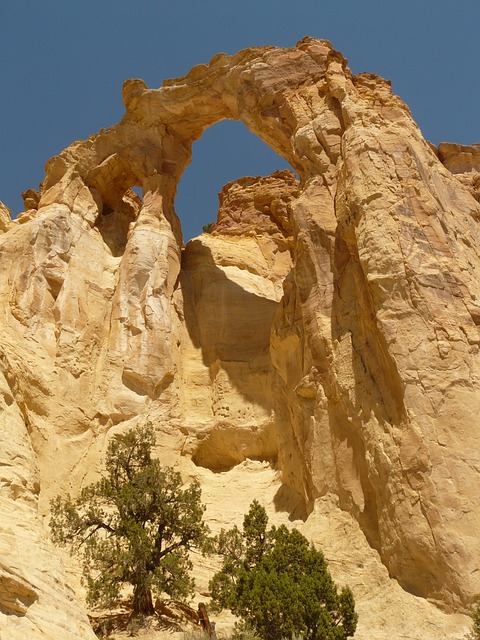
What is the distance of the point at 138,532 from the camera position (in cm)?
1309

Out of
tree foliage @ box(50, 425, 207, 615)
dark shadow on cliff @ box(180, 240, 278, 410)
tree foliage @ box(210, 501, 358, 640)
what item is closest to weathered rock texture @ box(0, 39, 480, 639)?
dark shadow on cliff @ box(180, 240, 278, 410)

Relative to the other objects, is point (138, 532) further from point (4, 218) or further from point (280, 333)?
point (4, 218)

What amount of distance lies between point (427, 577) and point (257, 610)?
3905 mm

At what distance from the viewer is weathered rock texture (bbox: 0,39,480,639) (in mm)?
13812

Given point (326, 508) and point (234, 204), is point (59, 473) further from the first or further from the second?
point (234, 204)

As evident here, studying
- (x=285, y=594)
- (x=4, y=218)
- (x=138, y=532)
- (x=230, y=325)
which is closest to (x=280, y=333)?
(x=230, y=325)

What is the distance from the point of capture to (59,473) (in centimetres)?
1902

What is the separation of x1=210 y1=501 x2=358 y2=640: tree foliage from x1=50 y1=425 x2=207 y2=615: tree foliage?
3.07ft

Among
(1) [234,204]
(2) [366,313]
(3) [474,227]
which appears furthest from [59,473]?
(1) [234,204]

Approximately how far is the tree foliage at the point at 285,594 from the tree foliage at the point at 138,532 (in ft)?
3.07

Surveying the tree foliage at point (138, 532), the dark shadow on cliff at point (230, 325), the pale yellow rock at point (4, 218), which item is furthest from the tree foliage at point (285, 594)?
the pale yellow rock at point (4, 218)

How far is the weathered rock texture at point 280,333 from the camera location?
13812 millimetres

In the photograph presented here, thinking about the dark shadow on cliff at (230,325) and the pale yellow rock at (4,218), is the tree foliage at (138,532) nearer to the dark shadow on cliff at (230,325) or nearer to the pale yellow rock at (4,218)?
the dark shadow on cliff at (230,325)

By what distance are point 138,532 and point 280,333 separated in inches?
364
